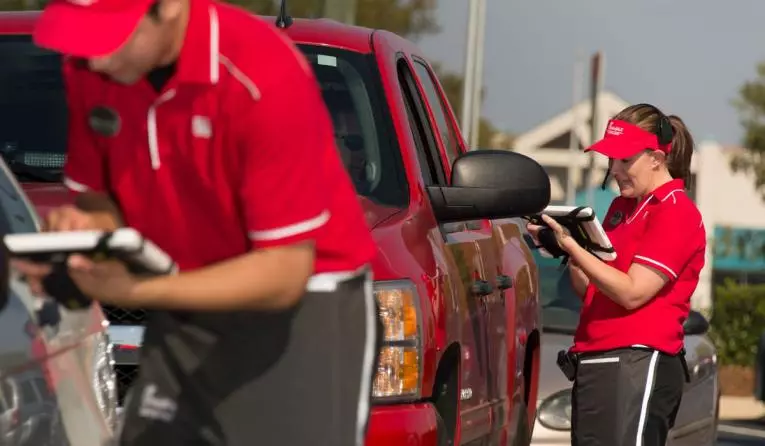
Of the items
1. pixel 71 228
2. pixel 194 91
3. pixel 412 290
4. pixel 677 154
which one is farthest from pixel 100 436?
pixel 677 154

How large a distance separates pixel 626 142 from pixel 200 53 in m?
3.69

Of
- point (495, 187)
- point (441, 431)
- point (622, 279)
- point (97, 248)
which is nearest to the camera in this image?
point (97, 248)

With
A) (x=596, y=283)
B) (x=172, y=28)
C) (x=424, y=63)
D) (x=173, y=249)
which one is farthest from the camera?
(x=424, y=63)

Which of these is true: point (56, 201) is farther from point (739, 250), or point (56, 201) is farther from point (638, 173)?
point (739, 250)

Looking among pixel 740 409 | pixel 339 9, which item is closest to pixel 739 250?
pixel 740 409

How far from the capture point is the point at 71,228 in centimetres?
380

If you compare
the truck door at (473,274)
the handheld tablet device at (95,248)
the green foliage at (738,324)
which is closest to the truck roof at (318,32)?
the truck door at (473,274)

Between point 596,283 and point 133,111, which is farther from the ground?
point 133,111

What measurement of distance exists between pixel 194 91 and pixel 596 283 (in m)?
3.42

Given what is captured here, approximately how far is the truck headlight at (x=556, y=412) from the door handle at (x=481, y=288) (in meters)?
2.08

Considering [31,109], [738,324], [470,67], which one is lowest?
[738,324]

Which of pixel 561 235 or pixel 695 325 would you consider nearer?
pixel 561 235

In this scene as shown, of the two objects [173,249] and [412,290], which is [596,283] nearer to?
[412,290]

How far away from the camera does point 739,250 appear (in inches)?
2186
